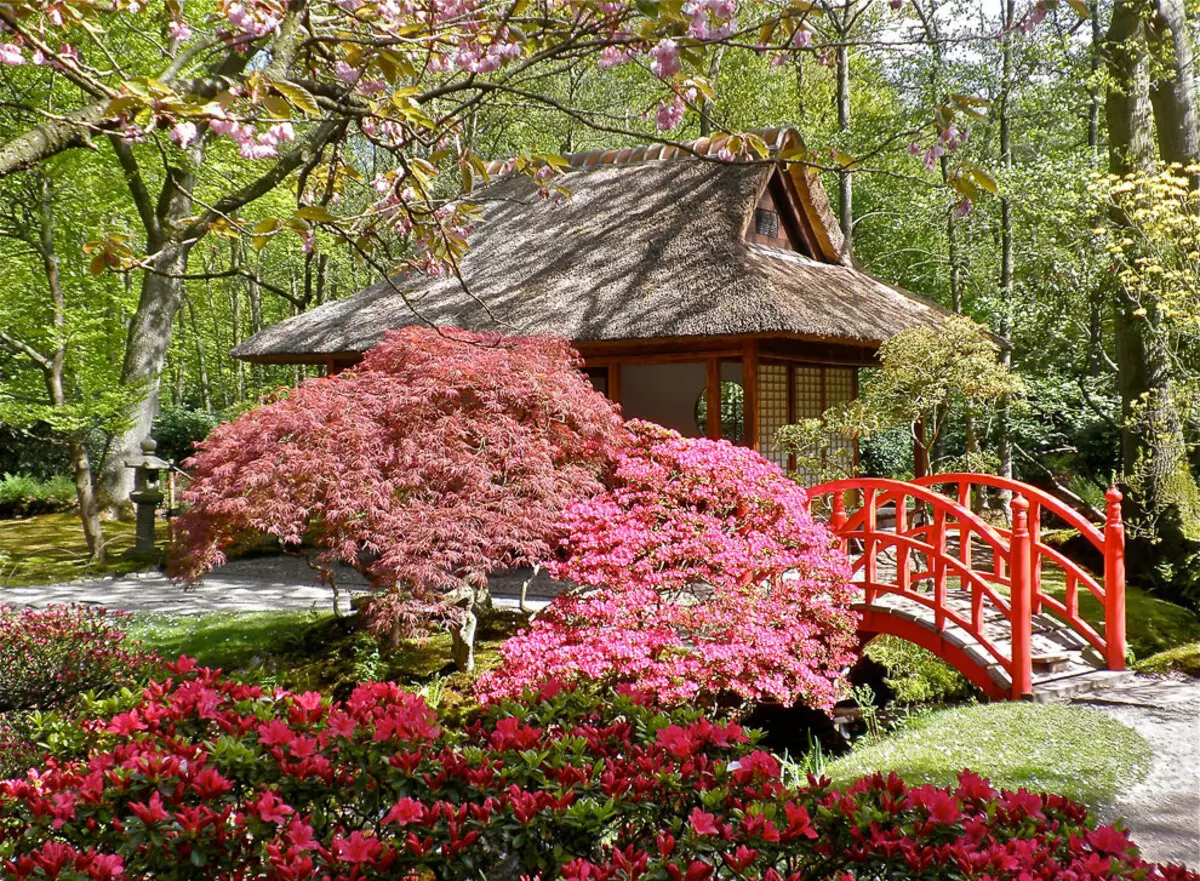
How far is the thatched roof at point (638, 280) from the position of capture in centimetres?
973

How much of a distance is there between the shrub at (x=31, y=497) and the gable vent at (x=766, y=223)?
44.0ft

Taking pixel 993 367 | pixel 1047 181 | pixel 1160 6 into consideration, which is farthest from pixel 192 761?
pixel 1047 181

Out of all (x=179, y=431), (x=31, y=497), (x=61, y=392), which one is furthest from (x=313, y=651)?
(x=179, y=431)

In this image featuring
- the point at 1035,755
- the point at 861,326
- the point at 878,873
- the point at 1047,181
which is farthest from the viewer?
the point at 1047,181

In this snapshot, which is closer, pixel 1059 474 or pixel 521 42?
pixel 521 42

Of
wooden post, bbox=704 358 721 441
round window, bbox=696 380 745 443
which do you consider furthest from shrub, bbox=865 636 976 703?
round window, bbox=696 380 745 443

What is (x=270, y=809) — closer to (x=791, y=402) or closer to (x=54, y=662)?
(x=54, y=662)

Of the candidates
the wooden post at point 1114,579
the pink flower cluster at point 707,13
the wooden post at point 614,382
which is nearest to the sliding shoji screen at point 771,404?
the wooden post at point 614,382

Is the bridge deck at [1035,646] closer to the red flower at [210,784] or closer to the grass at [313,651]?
the grass at [313,651]

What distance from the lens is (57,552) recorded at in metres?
12.8

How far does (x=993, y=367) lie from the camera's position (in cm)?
927

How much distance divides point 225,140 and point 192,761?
1494 centimetres

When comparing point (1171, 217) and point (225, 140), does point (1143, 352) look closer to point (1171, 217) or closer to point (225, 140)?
point (1171, 217)

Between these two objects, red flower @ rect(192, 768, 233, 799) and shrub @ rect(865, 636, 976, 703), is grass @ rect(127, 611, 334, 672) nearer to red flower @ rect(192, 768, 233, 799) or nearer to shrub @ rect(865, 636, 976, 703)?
shrub @ rect(865, 636, 976, 703)
